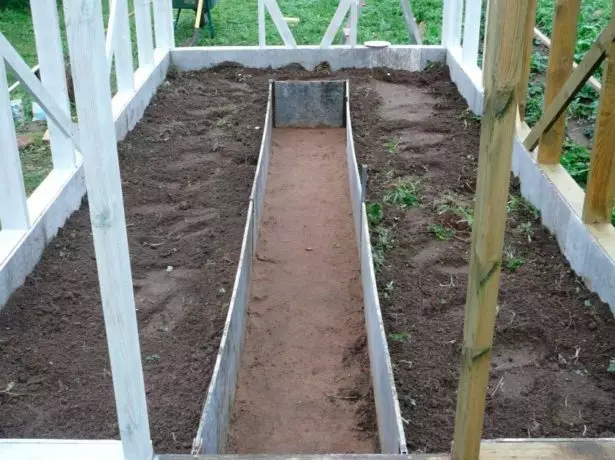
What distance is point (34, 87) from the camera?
4.70 m

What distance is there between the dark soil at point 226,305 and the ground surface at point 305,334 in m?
0.25

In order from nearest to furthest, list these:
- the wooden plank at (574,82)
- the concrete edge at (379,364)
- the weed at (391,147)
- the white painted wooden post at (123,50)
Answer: the concrete edge at (379,364) < the wooden plank at (574,82) < the weed at (391,147) < the white painted wooden post at (123,50)

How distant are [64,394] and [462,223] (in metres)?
2.99

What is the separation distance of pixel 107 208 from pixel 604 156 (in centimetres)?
316

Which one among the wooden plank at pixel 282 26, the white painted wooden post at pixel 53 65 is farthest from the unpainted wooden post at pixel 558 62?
the wooden plank at pixel 282 26

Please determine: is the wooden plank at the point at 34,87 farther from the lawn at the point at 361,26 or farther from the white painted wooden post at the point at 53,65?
the lawn at the point at 361,26

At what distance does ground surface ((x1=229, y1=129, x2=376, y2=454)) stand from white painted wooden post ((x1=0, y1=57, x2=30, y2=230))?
149 cm

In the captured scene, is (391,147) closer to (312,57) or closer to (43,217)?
(312,57)

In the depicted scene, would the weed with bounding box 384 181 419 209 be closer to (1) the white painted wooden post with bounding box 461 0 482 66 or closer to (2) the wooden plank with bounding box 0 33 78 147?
(2) the wooden plank with bounding box 0 33 78 147

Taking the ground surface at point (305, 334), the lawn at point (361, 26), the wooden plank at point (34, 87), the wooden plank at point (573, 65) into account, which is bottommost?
the ground surface at point (305, 334)

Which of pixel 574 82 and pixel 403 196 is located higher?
pixel 574 82

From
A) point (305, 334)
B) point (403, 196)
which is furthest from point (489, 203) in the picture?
point (403, 196)

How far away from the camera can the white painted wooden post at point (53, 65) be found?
500 centimetres

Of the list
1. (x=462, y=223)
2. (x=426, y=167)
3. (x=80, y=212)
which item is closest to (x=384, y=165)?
(x=426, y=167)
